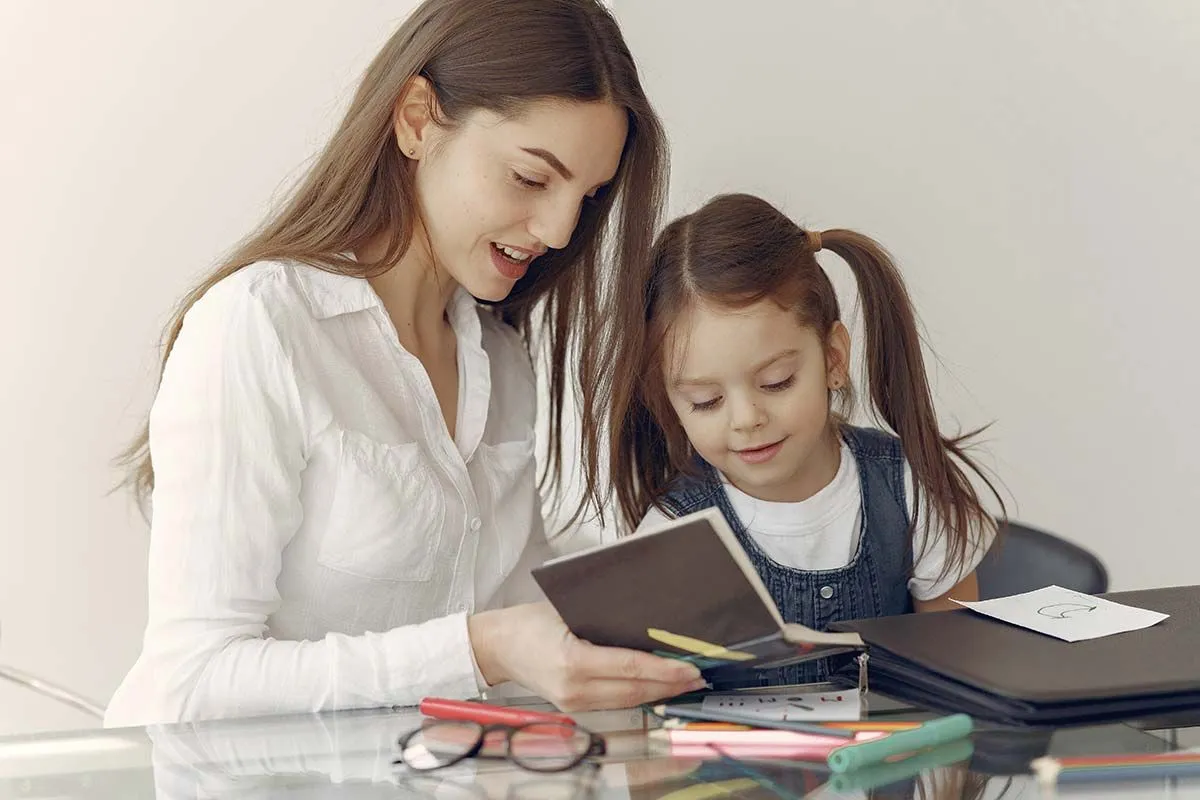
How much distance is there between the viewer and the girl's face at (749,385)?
1.53 m

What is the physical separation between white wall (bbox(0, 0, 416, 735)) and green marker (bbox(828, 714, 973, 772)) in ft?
5.13

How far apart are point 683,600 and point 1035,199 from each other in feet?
5.30

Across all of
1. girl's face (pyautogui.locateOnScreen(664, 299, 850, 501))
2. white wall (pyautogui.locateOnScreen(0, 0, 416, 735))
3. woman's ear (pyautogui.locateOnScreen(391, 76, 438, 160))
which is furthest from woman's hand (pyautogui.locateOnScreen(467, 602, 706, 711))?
white wall (pyautogui.locateOnScreen(0, 0, 416, 735))

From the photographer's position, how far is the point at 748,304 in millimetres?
1547

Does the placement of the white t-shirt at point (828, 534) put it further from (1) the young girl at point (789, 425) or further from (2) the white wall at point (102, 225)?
(2) the white wall at point (102, 225)

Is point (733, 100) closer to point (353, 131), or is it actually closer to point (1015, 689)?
point (353, 131)

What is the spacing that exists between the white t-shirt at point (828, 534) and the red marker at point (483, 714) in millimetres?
676

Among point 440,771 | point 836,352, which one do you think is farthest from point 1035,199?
point 440,771

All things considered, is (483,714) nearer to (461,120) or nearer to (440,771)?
(440,771)

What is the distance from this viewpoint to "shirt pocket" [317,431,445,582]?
141 centimetres

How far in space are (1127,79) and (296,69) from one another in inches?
55.9

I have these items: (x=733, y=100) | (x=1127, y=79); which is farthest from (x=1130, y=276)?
(x=733, y=100)

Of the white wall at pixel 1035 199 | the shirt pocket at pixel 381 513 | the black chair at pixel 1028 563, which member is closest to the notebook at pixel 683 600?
the shirt pocket at pixel 381 513

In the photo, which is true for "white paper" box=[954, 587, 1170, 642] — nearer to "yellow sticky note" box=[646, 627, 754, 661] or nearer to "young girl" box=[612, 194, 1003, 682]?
"yellow sticky note" box=[646, 627, 754, 661]
